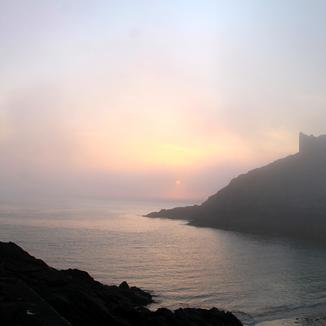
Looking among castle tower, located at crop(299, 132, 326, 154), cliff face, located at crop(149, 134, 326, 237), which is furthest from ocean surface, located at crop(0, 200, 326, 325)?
castle tower, located at crop(299, 132, 326, 154)

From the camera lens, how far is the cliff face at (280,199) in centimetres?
11619

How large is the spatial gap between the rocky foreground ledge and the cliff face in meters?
83.3

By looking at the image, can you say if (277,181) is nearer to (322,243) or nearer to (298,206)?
(298,206)

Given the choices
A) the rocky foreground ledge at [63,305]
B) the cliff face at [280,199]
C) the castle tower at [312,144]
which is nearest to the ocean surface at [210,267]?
the rocky foreground ledge at [63,305]

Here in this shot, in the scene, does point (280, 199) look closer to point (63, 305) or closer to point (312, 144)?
point (312, 144)

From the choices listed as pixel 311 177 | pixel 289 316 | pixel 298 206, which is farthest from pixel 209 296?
pixel 311 177

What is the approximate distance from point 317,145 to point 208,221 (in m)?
37.7

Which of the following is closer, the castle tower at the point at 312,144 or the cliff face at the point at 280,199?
the cliff face at the point at 280,199

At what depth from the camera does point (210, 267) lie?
58531 mm

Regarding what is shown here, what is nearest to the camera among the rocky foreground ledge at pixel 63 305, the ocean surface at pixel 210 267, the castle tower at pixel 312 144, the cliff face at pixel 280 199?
the rocky foreground ledge at pixel 63 305

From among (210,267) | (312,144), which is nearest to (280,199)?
(312,144)

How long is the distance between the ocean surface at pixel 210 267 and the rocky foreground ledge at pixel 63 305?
5.84 m

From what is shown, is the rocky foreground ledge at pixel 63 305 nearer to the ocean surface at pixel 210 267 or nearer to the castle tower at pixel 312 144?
the ocean surface at pixel 210 267

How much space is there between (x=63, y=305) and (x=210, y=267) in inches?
1514
